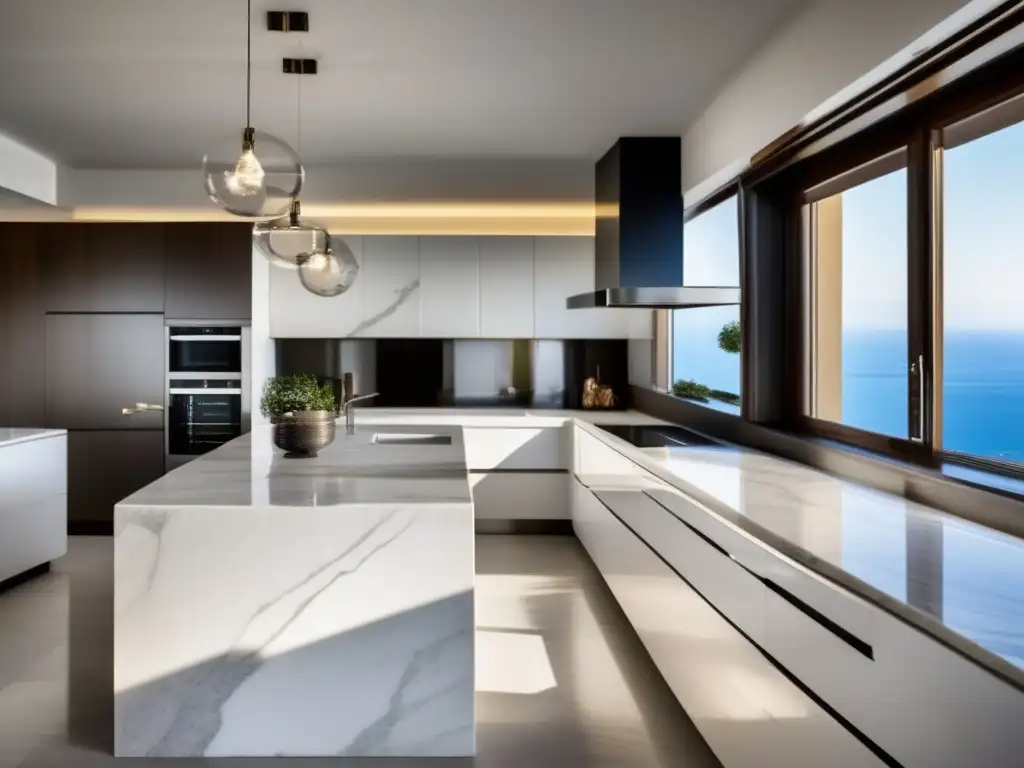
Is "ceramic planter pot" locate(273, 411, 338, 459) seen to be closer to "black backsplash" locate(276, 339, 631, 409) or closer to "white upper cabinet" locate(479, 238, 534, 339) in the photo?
"white upper cabinet" locate(479, 238, 534, 339)

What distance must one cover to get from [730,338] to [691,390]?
0.89 meters

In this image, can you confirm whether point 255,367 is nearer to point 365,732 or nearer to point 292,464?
point 292,464

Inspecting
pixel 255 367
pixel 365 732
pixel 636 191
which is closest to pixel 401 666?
pixel 365 732

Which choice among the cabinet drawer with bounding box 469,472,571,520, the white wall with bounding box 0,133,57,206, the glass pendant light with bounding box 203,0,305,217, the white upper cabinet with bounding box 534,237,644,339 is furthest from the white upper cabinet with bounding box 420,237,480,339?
the glass pendant light with bounding box 203,0,305,217

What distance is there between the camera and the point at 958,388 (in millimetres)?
2656

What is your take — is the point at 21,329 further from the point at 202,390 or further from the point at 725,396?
the point at 725,396

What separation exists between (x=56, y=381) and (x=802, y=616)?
18.8ft

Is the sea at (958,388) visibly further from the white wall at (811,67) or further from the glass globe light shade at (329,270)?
the glass globe light shade at (329,270)

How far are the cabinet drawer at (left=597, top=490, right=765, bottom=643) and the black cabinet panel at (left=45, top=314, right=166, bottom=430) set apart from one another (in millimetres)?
3838

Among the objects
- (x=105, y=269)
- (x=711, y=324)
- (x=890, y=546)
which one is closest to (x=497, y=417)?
(x=711, y=324)

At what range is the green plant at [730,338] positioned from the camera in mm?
4438

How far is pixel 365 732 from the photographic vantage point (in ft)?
8.91

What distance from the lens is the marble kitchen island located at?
2668 millimetres

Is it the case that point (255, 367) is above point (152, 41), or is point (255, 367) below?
below
